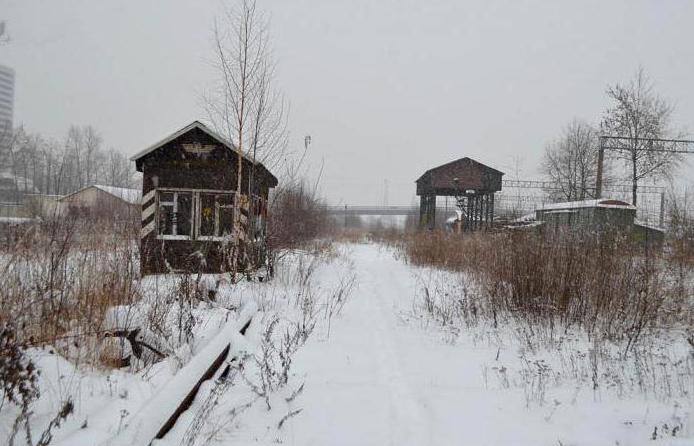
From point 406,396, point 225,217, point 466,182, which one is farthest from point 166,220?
point 466,182

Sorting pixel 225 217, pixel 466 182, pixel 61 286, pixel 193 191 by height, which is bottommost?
pixel 61 286

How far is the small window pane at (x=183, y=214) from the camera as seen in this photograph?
34.6 ft

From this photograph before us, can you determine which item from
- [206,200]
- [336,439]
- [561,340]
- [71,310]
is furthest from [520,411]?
[206,200]

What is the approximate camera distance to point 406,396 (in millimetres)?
3646

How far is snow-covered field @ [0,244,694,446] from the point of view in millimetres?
2834

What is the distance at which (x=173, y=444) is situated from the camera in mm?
2514

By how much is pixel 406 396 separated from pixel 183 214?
28.7 feet

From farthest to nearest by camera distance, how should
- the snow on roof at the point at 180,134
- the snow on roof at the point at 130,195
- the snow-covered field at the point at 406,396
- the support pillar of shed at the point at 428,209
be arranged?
the support pillar of shed at the point at 428,209, the snow on roof at the point at 130,195, the snow on roof at the point at 180,134, the snow-covered field at the point at 406,396

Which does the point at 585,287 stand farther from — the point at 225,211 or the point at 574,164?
the point at 574,164

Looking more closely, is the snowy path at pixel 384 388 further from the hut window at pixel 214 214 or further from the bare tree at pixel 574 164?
the bare tree at pixel 574 164

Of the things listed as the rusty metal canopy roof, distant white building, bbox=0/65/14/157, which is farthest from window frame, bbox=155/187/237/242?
the rusty metal canopy roof

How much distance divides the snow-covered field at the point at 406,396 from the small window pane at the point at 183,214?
5715 mm

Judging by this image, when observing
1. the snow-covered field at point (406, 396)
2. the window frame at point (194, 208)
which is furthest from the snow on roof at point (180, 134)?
the snow-covered field at point (406, 396)

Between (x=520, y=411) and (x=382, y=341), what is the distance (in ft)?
7.33
